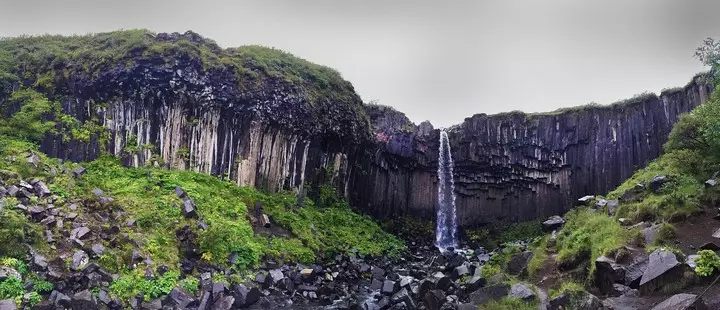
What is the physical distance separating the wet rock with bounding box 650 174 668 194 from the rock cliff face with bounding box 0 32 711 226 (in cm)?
1432

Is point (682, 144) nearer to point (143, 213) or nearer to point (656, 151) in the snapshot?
point (656, 151)

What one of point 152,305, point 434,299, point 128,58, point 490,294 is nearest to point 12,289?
point 152,305

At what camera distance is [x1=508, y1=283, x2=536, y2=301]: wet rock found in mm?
13876

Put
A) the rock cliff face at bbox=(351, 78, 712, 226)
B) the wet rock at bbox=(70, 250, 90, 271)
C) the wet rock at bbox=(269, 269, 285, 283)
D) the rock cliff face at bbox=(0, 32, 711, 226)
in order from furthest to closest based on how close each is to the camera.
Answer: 1. the rock cliff face at bbox=(351, 78, 712, 226)
2. the rock cliff face at bbox=(0, 32, 711, 226)
3. the wet rock at bbox=(269, 269, 285, 283)
4. the wet rock at bbox=(70, 250, 90, 271)

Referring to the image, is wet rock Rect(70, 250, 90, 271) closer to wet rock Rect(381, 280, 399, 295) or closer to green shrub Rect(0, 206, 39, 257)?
green shrub Rect(0, 206, 39, 257)

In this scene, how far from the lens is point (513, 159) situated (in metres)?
37.3

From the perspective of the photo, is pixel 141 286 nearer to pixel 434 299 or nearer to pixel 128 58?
pixel 434 299

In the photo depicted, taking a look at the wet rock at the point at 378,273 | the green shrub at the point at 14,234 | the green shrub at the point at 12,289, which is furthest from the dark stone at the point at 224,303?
the wet rock at the point at 378,273

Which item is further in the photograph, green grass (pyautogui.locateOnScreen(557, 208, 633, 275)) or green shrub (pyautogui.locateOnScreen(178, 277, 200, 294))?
green shrub (pyautogui.locateOnScreen(178, 277, 200, 294))

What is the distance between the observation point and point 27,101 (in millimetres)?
25281

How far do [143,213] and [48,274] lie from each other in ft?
16.2

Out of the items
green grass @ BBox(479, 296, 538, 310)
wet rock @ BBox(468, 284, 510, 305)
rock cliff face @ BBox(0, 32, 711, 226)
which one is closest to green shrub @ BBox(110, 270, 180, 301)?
wet rock @ BBox(468, 284, 510, 305)

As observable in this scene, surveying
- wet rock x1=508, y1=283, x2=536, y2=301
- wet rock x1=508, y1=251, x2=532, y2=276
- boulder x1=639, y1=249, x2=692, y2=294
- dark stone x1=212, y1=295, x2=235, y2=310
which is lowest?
dark stone x1=212, y1=295, x2=235, y2=310

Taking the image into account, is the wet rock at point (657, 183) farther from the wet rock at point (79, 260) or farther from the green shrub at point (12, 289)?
the green shrub at point (12, 289)
